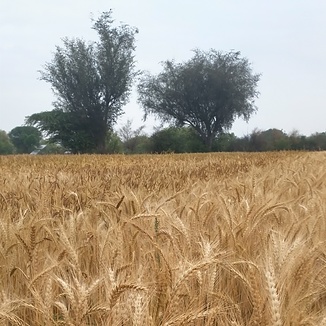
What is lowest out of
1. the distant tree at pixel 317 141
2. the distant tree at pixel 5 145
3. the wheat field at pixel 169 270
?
the wheat field at pixel 169 270

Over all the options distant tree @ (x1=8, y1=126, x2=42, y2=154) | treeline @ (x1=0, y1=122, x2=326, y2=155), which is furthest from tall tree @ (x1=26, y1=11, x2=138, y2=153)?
distant tree @ (x1=8, y1=126, x2=42, y2=154)

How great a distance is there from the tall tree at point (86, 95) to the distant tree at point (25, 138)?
24865 mm

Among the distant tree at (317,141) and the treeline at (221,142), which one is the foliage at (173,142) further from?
the distant tree at (317,141)

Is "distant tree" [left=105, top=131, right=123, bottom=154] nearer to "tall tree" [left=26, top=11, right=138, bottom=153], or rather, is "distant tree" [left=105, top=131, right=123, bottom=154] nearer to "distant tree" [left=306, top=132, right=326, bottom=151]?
"tall tree" [left=26, top=11, right=138, bottom=153]

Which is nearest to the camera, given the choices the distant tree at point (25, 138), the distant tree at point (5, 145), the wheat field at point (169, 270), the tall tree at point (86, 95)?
the wheat field at point (169, 270)

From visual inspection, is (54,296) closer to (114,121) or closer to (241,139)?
(114,121)

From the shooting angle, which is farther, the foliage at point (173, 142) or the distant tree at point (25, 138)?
the distant tree at point (25, 138)

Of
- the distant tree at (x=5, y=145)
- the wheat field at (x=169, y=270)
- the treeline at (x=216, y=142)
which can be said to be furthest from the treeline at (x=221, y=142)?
the wheat field at (x=169, y=270)

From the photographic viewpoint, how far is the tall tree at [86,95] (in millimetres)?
33844

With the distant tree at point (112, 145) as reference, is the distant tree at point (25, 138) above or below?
above

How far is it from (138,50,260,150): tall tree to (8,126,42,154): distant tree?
84.0 ft

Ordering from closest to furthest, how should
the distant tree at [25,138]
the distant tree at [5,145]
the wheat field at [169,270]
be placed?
the wheat field at [169,270] → the distant tree at [5,145] → the distant tree at [25,138]

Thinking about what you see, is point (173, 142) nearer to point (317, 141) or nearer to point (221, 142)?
point (221, 142)

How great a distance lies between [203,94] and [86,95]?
425 inches
